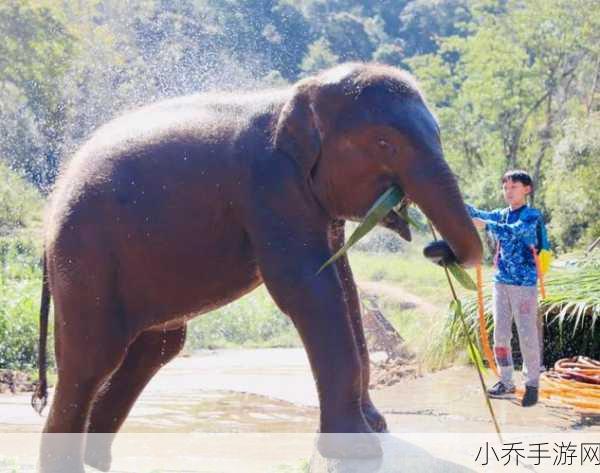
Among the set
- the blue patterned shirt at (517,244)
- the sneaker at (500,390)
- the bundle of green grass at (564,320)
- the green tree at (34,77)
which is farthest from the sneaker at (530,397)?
the green tree at (34,77)

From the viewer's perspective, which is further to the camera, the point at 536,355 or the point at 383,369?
the point at 383,369

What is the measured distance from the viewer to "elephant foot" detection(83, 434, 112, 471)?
15.7 ft

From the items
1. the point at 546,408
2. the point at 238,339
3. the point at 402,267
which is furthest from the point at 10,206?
the point at 546,408

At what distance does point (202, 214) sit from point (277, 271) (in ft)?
1.49

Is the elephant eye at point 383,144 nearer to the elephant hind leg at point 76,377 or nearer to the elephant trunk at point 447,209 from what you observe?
the elephant trunk at point 447,209

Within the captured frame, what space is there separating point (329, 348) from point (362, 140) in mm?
764

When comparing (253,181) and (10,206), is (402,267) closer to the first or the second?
(10,206)

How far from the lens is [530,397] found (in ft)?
21.2

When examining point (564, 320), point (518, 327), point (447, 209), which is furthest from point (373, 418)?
point (564, 320)

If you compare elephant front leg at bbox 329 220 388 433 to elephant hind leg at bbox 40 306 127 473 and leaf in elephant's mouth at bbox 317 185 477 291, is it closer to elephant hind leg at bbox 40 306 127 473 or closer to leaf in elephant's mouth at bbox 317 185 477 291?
leaf in elephant's mouth at bbox 317 185 477 291

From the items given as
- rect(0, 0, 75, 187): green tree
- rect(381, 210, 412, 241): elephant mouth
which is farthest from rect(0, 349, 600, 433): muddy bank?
rect(0, 0, 75, 187): green tree

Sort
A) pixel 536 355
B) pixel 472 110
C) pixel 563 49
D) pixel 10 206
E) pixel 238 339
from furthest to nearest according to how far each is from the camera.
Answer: pixel 472 110, pixel 563 49, pixel 10 206, pixel 238 339, pixel 536 355

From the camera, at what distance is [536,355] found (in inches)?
257

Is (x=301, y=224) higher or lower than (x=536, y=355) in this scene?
higher
